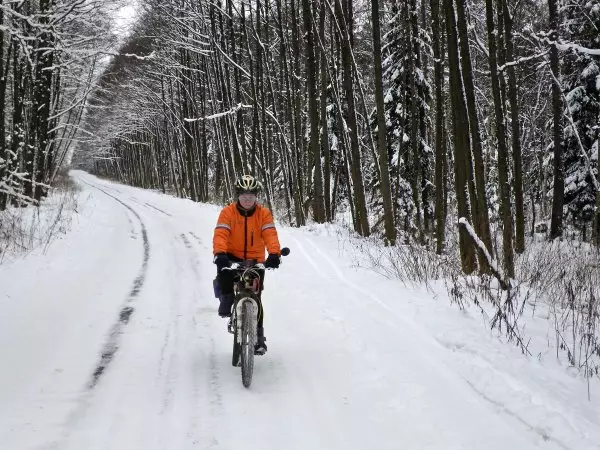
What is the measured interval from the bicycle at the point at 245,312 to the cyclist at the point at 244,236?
0.45 ft

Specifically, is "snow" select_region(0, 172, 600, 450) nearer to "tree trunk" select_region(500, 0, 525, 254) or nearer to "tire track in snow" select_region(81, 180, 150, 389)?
"tire track in snow" select_region(81, 180, 150, 389)

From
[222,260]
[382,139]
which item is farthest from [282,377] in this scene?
[382,139]

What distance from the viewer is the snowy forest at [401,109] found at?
899 cm

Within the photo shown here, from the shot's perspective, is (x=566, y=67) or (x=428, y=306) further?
(x=566, y=67)

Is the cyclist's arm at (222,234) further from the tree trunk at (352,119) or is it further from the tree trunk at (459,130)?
the tree trunk at (352,119)

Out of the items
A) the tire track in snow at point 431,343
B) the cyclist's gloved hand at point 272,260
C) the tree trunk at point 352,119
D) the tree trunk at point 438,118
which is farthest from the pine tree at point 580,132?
the cyclist's gloved hand at point 272,260

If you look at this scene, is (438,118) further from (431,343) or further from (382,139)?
(431,343)

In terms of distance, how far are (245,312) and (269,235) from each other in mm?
959

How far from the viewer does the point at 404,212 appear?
70.7 feet

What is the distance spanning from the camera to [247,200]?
5543 mm

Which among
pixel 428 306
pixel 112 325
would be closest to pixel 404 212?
pixel 428 306

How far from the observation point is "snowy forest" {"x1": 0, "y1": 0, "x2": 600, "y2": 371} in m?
8.99

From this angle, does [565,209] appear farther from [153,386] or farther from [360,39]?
[153,386]

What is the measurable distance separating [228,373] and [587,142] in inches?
739
